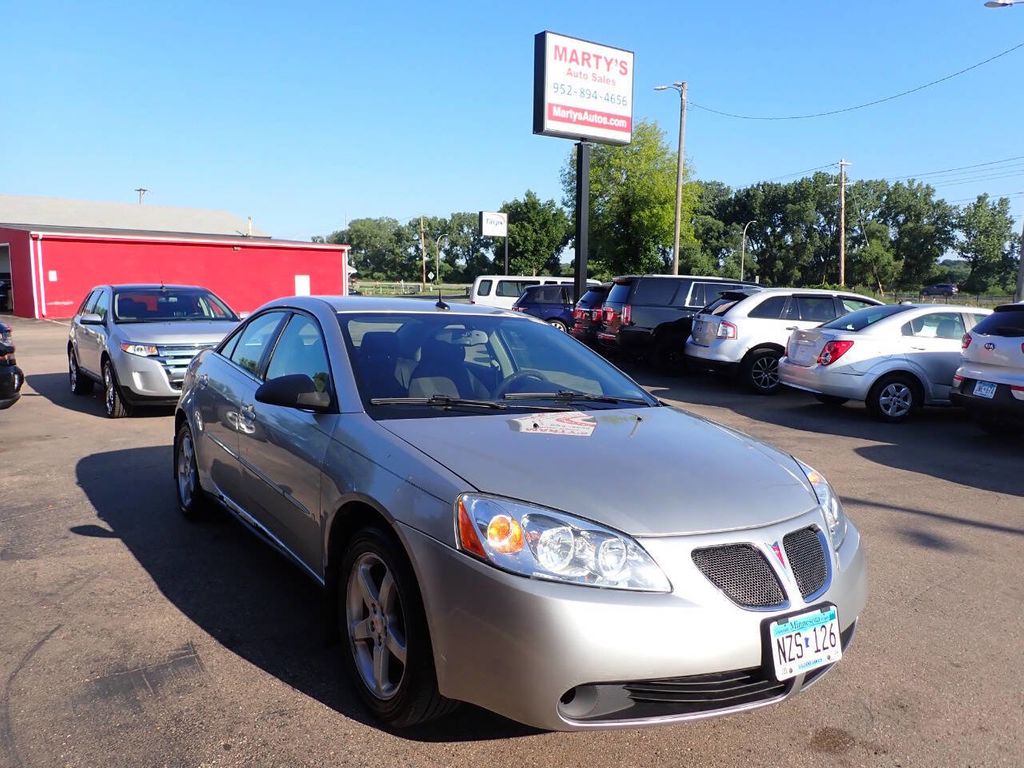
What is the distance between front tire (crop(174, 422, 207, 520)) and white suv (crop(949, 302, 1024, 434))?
7365 millimetres

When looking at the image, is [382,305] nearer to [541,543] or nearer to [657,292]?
[541,543]

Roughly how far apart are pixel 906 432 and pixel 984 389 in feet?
4.62

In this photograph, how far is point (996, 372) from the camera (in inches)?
317

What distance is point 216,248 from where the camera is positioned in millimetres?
37906

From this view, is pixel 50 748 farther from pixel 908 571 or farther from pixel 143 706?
pixel 908 571

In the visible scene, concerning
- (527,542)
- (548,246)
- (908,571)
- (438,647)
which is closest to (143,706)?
(438,647)

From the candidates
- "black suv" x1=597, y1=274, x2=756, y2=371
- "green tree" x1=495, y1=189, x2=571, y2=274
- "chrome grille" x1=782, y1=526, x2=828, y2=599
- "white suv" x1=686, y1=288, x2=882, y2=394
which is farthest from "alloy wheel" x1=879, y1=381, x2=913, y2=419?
"green tree" x1=495, y1=189, x2=571, y2=274

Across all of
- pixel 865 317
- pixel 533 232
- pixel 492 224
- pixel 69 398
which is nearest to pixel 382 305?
pixel 865 317

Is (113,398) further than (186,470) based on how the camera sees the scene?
Yes

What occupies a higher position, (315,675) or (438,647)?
(438,647)

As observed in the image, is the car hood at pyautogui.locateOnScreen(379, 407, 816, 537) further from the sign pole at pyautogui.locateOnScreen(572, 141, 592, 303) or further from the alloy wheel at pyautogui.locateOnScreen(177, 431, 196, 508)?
the sign pole at pyautogui.locateOnScreen(572, 141, 592, 303)

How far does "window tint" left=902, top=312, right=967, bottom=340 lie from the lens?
10398 millimetres

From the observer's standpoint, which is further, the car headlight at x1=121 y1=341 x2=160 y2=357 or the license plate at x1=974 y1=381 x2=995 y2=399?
the car headlight at x1=121 y1=341 x2=160 y2=357

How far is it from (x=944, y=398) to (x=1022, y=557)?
5839 mm
